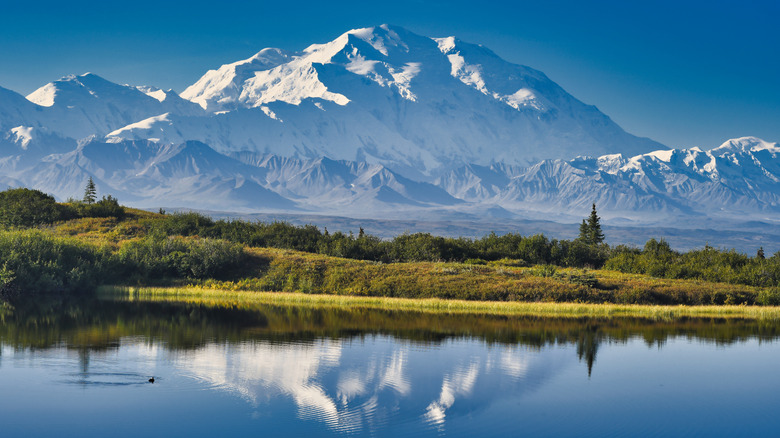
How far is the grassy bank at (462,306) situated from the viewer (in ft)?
195

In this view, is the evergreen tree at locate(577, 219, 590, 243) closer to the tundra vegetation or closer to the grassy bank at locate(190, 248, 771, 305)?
the tundra vegetation

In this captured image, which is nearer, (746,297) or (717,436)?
(717,436)

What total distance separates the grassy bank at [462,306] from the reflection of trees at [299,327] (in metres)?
2.99

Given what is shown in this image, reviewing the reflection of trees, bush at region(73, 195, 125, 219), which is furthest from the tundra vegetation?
the reflection of trees

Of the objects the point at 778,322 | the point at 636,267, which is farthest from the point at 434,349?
the point at 636,267

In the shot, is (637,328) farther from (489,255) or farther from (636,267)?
(489,255)

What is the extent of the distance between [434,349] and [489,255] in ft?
157

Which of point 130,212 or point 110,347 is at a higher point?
point 130,212

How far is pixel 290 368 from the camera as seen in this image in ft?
114

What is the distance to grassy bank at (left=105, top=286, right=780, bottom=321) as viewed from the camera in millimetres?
59344

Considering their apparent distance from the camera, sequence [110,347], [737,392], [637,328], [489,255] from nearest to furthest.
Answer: [737,392]
[110,347]
[637,328]
[489,255]

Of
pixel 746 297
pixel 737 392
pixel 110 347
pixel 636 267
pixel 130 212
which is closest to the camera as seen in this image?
pixel 737 392

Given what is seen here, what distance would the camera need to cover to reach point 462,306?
202 ft

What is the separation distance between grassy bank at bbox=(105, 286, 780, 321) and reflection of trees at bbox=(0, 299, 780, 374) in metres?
2.99
